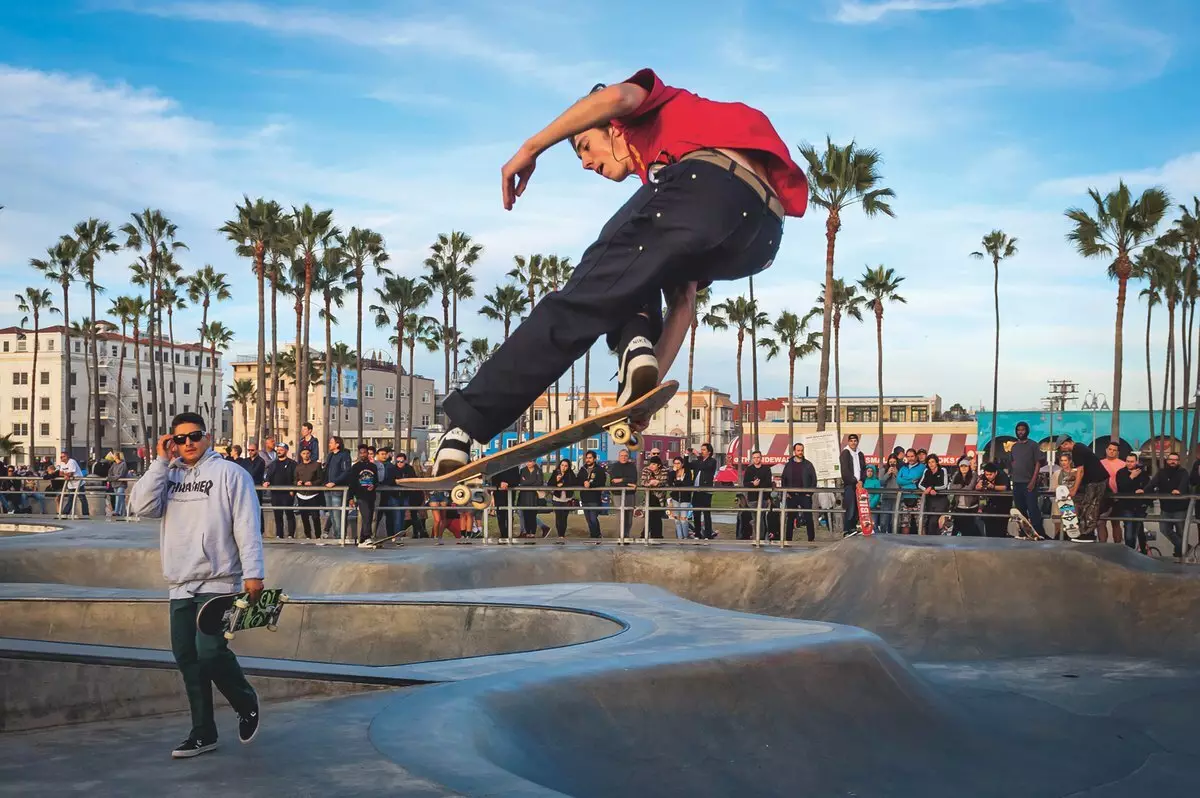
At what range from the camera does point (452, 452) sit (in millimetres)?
4582

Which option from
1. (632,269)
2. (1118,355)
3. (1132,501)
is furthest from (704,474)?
(1118,355)

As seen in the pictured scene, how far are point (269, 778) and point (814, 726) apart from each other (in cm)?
343

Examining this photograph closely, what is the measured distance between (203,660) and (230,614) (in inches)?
10.2

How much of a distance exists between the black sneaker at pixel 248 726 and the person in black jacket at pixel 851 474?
480 inches

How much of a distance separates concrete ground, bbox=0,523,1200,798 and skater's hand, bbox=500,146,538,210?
2267 millimetres

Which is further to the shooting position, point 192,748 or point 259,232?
point 259,232

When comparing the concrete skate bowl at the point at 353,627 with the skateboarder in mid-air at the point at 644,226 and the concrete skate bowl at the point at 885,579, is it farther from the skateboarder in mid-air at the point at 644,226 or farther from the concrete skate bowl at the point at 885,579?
the skateboarder in mid-air at the point at 644,226

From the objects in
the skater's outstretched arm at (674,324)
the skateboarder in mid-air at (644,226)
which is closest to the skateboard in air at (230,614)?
the skateboarder in mid-air at (644,226)

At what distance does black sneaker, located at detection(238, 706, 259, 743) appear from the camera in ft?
16.3

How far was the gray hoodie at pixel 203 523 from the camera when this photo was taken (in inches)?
206

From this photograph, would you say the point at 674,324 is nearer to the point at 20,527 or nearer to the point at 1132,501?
the point at 1132,501

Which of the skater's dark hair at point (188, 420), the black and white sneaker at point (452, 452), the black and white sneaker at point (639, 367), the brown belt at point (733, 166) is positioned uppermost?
the brown belt at point (733, 166)

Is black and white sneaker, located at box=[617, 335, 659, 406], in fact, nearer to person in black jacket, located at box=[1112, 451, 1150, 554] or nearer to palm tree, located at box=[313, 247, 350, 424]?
person in black jacket, located at box=[1112, 451, 1150, 554]

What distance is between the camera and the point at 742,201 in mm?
4062
